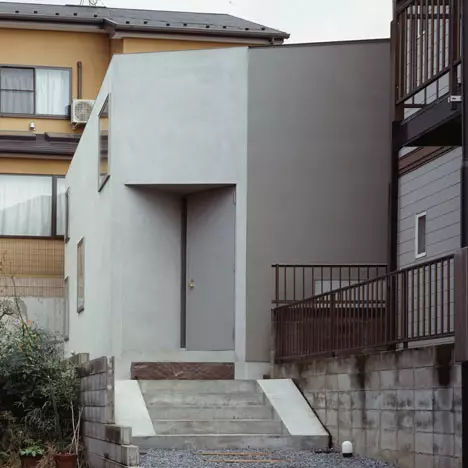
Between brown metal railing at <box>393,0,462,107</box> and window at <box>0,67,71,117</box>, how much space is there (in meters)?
15.9

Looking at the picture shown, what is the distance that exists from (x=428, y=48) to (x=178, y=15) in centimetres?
1797

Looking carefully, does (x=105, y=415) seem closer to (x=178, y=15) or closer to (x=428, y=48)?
(x=428, y=48)

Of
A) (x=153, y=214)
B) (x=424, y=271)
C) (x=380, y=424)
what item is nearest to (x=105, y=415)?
(x=380, y=424)

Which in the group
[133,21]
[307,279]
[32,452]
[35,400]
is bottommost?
[32,452]

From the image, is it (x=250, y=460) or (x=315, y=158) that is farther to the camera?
(x=315, y=158)

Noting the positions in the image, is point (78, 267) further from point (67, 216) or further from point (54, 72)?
point (54, 72)

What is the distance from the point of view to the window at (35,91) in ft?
102

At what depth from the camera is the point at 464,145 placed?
11.0 m

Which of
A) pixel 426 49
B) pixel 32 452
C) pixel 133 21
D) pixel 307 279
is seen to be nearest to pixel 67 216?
pixel 133 21

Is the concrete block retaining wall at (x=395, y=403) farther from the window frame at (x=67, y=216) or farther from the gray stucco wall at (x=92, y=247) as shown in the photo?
the window frame at (x=67, y=216)

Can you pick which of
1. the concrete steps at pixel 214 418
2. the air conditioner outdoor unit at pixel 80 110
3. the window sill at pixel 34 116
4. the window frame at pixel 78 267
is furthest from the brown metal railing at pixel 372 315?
the window sill at pixel 34 116

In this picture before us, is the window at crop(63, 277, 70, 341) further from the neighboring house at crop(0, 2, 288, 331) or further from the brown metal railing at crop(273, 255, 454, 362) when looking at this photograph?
the brown metal railing at crop(273, 255, 454, 362)

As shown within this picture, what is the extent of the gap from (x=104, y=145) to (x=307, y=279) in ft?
15.0

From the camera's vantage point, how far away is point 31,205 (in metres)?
29.1
